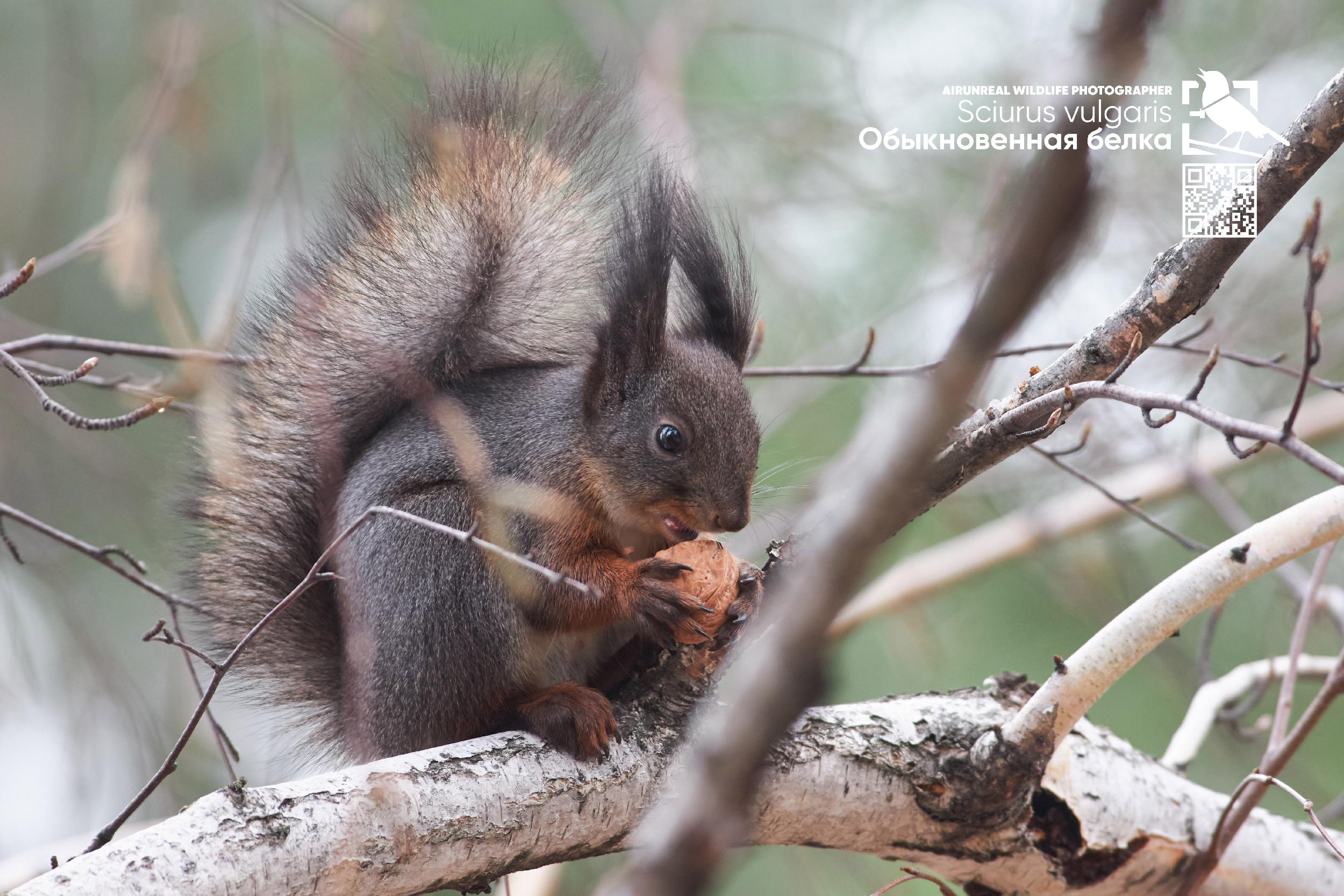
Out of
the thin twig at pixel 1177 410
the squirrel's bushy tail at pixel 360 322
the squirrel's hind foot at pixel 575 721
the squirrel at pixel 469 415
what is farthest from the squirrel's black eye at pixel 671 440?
the thin twig at pixel 1177 410

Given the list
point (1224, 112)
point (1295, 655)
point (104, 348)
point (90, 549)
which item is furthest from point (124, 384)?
point (1224, 112)

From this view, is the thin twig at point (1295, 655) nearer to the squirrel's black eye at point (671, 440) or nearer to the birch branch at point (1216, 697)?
the birch branch at point (1216, 697)

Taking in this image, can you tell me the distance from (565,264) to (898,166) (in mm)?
2236

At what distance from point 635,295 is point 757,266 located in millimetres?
1900

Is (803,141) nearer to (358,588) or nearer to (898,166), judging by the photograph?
(898,166)

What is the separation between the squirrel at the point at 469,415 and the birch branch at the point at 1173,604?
67 cm

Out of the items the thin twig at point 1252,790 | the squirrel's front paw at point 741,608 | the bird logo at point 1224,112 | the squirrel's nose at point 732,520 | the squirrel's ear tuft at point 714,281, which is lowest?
the thin twig at point 1252,790

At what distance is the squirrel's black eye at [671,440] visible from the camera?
222cm

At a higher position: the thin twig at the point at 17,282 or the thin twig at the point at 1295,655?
the thin twig at the point at 17,282

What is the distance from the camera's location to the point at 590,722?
69.6 inches

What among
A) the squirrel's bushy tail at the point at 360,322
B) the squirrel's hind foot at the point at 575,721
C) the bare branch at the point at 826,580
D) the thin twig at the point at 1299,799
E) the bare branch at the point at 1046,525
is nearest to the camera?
the bare branch at the point at 826,580

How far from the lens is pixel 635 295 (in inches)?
86.7

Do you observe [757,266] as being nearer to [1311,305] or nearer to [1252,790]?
[1252,790]

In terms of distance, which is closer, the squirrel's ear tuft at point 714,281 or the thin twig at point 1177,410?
the thin twig at point 1177,410
